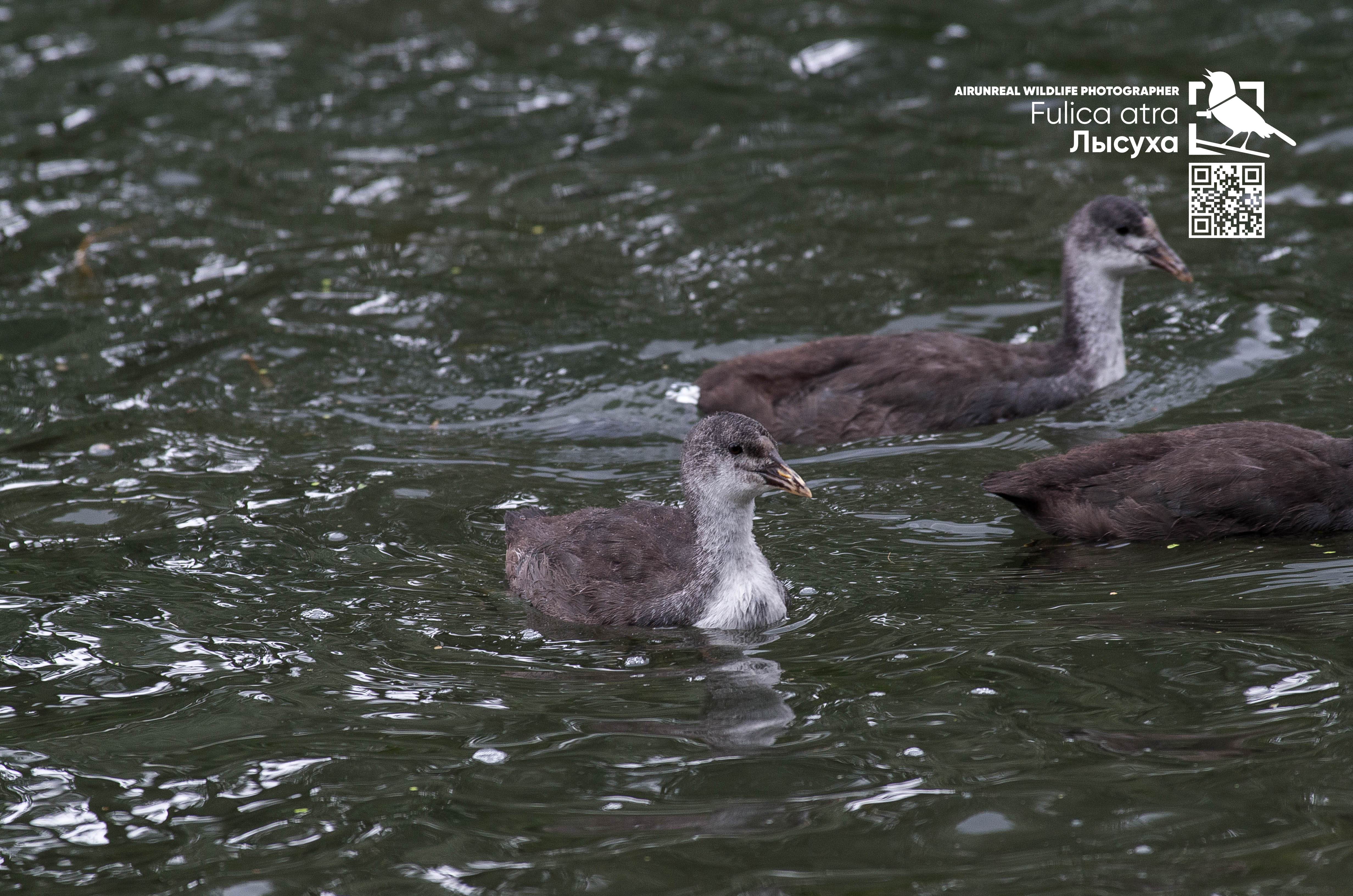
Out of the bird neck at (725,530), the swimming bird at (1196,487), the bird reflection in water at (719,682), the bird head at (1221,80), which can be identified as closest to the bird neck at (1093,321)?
the swimming bird at (1196,487)

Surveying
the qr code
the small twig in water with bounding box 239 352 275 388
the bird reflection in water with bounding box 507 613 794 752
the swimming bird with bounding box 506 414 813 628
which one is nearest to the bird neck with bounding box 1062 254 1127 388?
the qr code

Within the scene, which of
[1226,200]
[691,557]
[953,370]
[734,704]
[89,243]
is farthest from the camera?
[89,243]

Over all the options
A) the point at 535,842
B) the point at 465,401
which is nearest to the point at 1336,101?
the point at 465,401

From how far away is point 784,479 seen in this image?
7477 mm

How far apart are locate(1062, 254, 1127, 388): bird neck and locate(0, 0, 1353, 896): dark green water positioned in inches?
8.9

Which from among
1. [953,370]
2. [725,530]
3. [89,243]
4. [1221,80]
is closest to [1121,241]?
[953,370]

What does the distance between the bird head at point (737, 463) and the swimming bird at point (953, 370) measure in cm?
236

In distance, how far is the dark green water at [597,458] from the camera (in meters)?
5.75

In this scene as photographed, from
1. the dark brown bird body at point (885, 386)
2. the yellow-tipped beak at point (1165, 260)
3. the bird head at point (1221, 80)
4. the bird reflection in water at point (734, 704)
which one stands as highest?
the bird head at point (1221, 80)

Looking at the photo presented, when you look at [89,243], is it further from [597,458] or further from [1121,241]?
[1121,241]

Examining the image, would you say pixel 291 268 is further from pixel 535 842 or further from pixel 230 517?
pixel 535 842

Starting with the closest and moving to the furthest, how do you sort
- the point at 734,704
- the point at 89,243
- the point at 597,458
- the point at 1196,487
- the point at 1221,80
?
the point at 734,704, the point at 1196,487, the point at 597,458, the point at 89,243, the point at 1221,80

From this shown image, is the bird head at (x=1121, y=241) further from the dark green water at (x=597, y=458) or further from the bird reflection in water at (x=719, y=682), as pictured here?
the bird reflection in water at (x=719, y=682)

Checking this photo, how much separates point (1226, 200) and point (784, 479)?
814 cm
